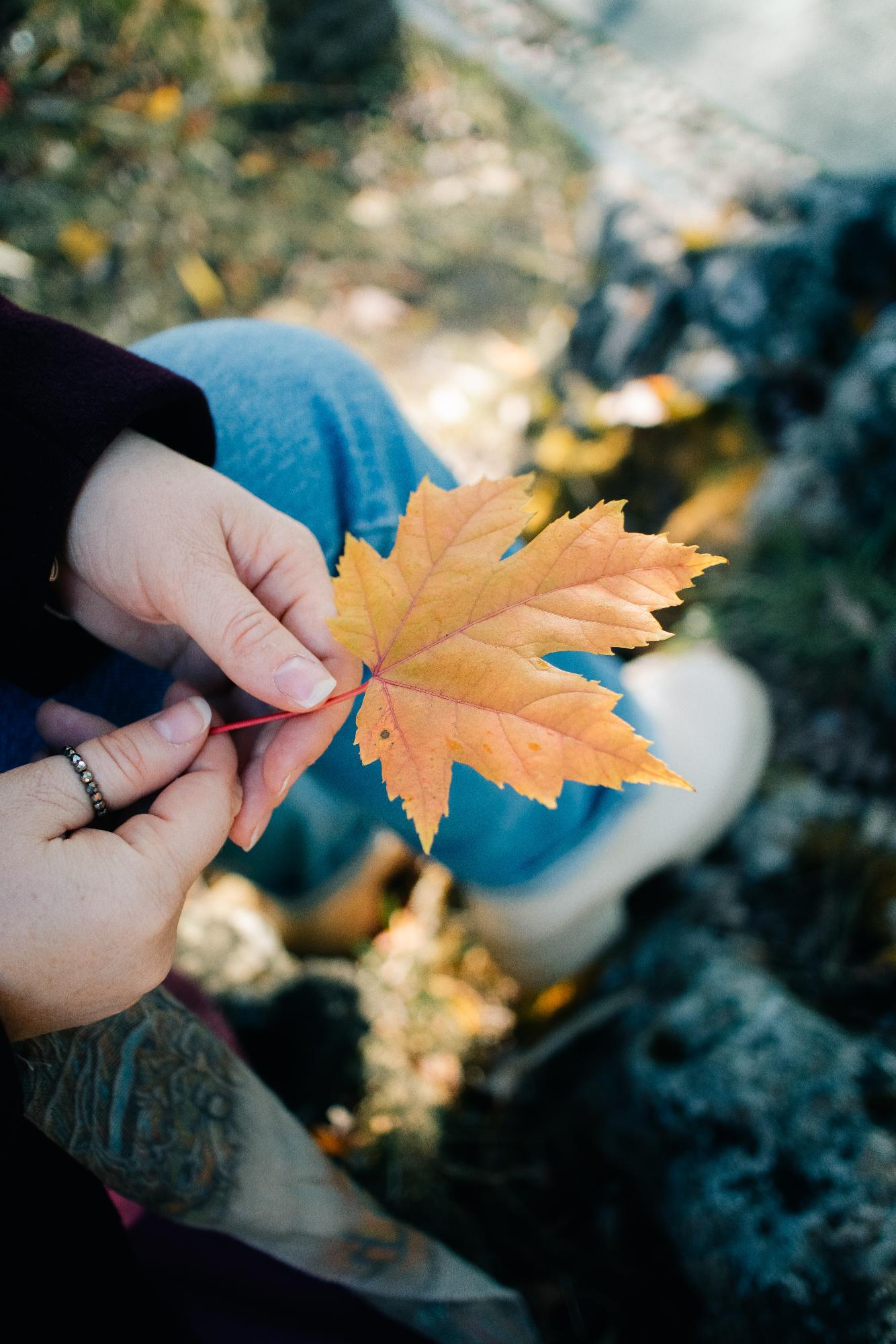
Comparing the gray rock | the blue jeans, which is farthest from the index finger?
the gray rock

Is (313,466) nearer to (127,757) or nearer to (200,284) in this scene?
(127,757)

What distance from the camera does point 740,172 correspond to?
195 cm

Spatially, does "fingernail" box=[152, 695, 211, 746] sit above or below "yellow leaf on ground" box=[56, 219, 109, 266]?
below

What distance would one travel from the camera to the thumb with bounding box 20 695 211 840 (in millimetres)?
623

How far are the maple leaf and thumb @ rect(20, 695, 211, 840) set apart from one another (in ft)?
0.54

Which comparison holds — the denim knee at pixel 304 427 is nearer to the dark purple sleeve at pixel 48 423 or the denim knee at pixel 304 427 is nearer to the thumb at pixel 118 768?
the dark purple sleeve at pixel 48 423

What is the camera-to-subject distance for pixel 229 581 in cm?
65

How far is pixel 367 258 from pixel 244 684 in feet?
7.48

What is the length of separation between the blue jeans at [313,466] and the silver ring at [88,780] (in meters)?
0.19

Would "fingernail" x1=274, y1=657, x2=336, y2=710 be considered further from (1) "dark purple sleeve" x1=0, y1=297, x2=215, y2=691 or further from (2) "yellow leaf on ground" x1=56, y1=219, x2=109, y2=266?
(2) "yellow leaf on ground" x1=56, y1=219, x2=109, y2=266

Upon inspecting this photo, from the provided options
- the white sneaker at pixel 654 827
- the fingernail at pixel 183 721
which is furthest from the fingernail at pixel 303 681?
the white sneaker at pixel 654 827

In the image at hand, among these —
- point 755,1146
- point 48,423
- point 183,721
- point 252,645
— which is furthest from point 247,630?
point 755,1146

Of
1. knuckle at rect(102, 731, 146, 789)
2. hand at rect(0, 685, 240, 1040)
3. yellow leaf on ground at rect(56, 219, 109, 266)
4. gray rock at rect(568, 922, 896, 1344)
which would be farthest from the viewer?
yellow leaf on ground at rect(56, 219, 109, 266)

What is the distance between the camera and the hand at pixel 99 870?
22.0 inches
